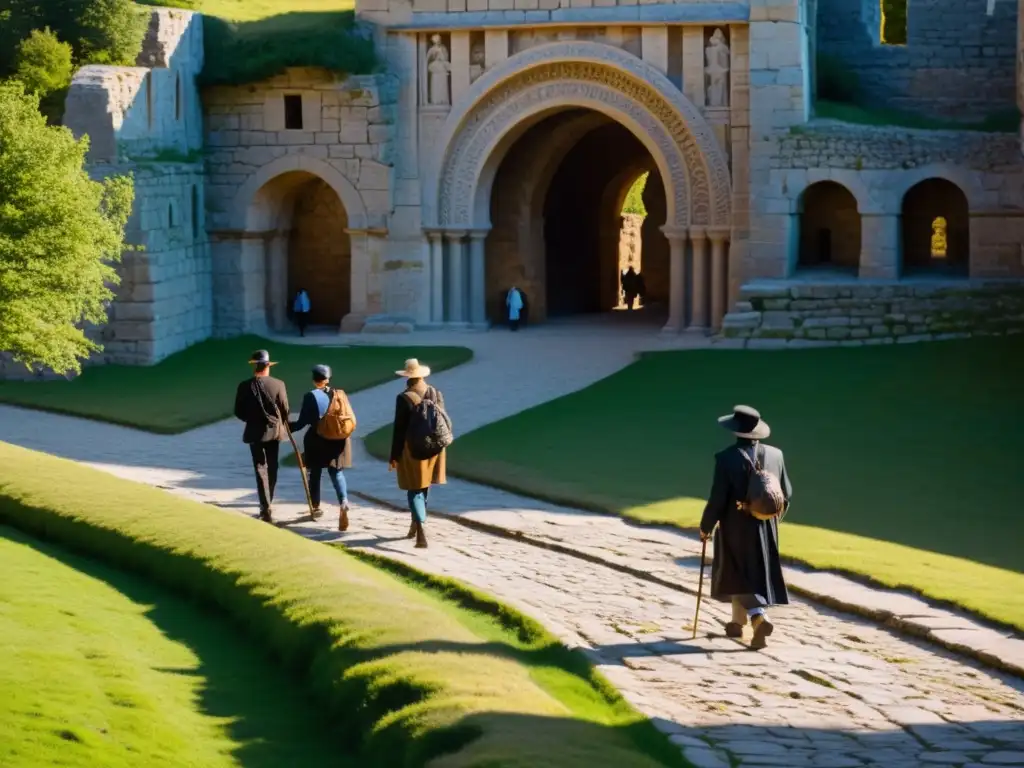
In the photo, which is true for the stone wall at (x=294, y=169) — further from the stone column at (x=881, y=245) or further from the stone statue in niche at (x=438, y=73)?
the stone column at (x=881, y=245)

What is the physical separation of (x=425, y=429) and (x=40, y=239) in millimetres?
8171

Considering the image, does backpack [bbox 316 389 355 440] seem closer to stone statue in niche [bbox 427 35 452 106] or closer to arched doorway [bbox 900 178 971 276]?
stone statue in niche [bbox 427 35 452 106]

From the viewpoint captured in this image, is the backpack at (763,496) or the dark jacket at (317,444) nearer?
the backpack at (763,496)

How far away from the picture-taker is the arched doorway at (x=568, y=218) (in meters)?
34.3

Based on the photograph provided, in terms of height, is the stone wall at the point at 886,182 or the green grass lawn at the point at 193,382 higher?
the stone wall at the point at 886,182

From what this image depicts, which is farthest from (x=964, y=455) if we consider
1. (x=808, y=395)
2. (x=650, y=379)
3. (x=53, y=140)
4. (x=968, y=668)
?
(x=53, y=140)

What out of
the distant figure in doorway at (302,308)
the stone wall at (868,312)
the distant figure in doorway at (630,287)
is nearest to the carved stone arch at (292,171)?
the distant figure in doorway at (302,308)

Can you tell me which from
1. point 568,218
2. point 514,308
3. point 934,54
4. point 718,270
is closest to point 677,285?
point 718,270

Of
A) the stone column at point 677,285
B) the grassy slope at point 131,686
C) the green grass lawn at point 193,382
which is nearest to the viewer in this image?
the grassy slope at point 131,686

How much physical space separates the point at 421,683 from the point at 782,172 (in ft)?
69.2

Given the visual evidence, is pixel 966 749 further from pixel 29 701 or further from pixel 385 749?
pixel 29 701

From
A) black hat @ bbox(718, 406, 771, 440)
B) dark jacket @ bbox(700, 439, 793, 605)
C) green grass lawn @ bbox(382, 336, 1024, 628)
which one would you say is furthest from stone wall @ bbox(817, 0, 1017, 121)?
dark jacket @ bbox(700, 439, 793, 605)

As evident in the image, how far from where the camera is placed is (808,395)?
24.9 metres

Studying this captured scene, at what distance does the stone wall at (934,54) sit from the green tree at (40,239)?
52.0ft
